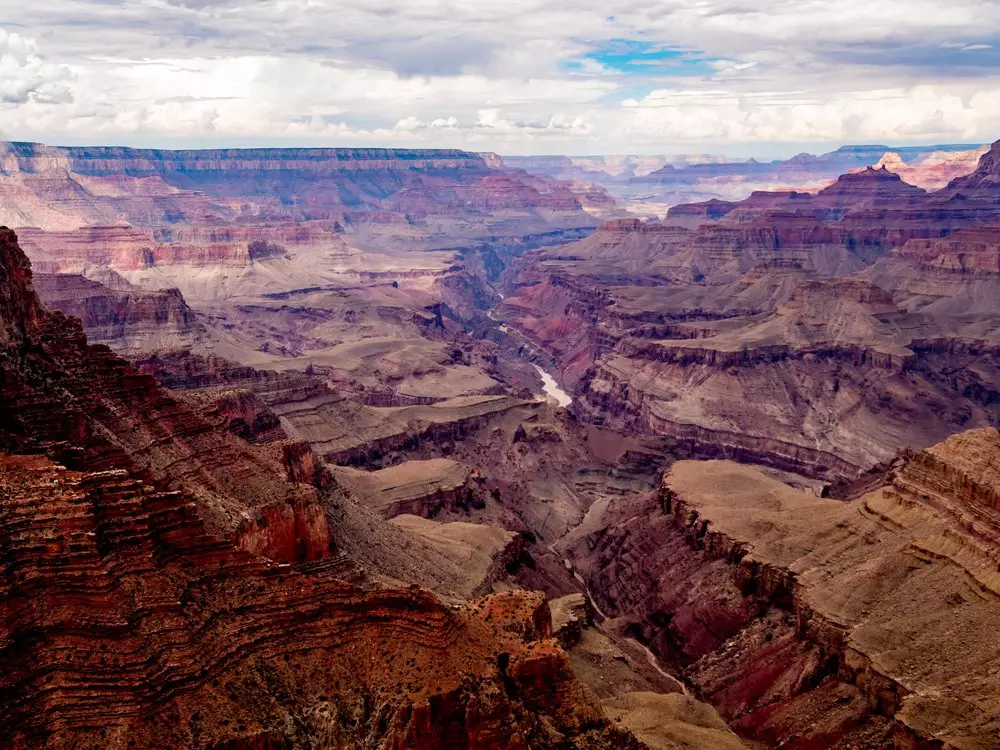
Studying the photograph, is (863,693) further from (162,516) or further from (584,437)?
(584,437)

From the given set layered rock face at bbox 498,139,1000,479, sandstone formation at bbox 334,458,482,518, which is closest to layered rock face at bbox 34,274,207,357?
layered rock face at bbox 498,139,1000,479

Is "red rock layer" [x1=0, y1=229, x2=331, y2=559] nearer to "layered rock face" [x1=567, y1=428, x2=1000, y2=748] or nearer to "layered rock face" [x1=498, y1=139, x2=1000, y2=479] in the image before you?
"layered rock face" [x1=567, y1=428, x2=1000, y2=748]

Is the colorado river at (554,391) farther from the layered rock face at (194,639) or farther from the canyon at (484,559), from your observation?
the layered rock face at (194,639)

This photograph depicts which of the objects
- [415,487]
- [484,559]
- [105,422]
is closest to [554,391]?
[415,487]

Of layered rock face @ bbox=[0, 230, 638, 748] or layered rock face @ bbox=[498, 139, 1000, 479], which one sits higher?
layered rock face @ bbox=[0, 230, 638, 748]

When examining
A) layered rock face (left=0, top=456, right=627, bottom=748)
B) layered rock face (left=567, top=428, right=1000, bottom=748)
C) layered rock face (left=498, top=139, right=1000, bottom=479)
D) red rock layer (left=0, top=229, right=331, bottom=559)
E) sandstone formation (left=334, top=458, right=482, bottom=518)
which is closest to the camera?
layered rock face (left=0, top=456, right=627, bottom=748)
